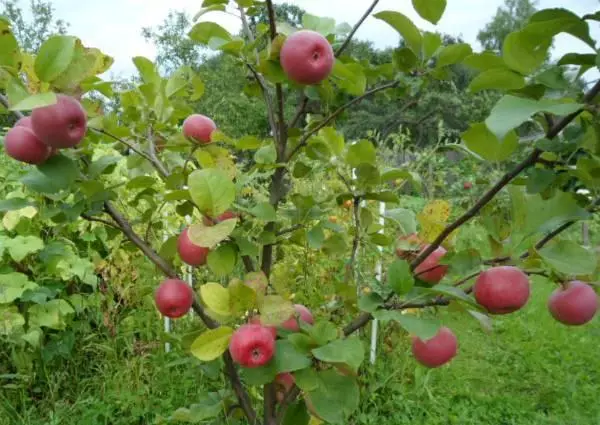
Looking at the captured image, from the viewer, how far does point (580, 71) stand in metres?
0.66

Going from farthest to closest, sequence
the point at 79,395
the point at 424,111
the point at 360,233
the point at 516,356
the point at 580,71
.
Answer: the point at 424,111
the point at 516,356
the point at 79,395
the point at 360,233
the point at 580,71

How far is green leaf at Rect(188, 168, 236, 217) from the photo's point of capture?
31.6 inches

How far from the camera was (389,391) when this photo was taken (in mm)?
2615

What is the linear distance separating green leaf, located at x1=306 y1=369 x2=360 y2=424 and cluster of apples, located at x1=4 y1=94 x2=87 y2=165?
1.60ft

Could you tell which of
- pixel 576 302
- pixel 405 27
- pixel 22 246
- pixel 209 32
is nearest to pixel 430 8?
pixel 405 27

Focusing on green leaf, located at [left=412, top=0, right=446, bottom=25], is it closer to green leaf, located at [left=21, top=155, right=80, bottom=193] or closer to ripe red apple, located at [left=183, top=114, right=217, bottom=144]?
ripe red apple, located at [left=183, top=114, right=217, bottom=144]

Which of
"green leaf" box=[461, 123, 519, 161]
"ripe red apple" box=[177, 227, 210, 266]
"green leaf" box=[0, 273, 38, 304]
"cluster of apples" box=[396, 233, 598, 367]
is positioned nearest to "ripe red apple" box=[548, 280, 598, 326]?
"cluster of apples" box=[396, 233, 598, 367]

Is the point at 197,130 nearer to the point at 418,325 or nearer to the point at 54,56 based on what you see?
the point at 54,56

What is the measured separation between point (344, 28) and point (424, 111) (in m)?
20.1

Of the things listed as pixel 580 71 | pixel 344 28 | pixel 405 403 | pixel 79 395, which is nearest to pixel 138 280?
pixel 79 395

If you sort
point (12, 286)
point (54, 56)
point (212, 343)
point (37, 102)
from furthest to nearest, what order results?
point (12, 286) < point (212, 343) < point (54, 56) < point (37, 102)

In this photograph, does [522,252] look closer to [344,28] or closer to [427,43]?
[427,43]

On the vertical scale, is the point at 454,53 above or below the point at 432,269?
above

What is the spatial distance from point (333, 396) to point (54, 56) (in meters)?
0.60
